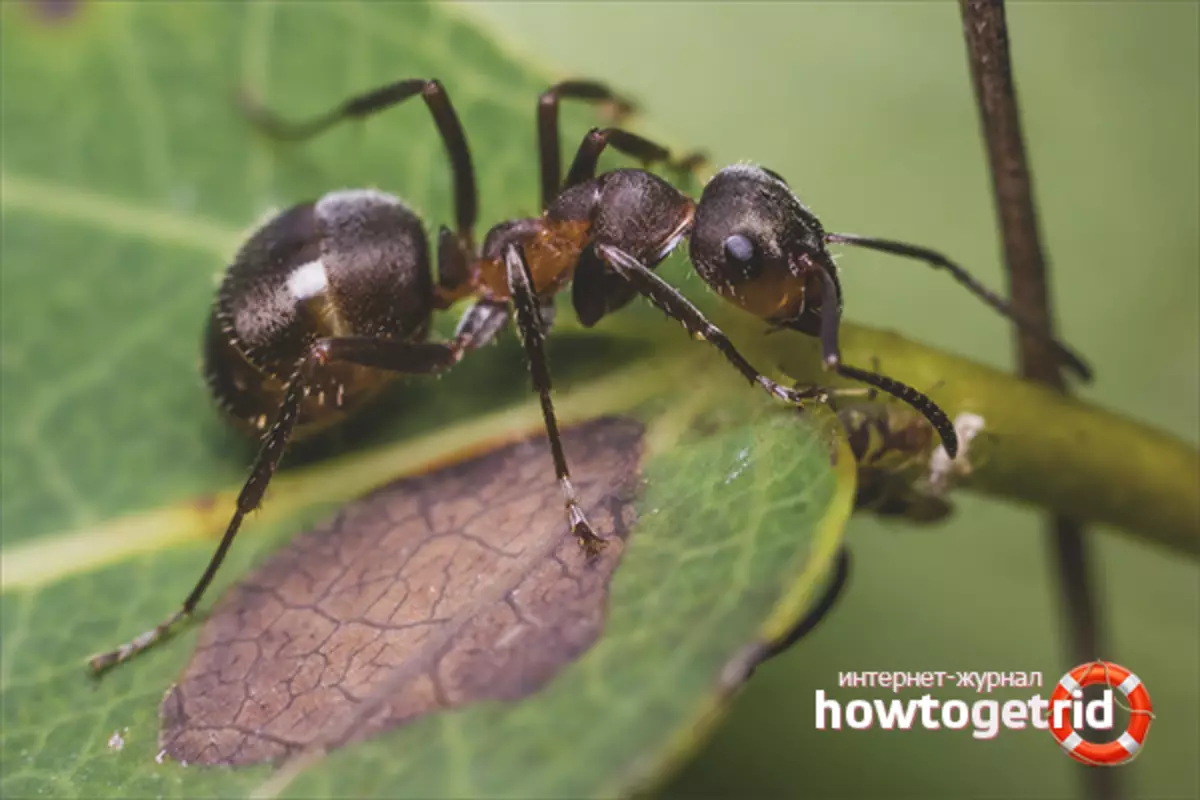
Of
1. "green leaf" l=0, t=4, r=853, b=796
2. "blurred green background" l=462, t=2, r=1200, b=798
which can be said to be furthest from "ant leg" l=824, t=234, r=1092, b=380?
"green leaf" l=0, t=4, r=853, b=796

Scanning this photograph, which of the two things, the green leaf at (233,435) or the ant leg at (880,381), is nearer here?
the green leaf at (233,435)

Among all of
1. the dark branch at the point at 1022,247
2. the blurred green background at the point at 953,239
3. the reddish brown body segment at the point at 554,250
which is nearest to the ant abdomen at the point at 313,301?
the reddish brown body segment at the point at 554,250

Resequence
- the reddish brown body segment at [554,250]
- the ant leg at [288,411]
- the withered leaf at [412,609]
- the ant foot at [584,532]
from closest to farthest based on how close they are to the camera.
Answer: the withered leaf at [412,609]
the ant foot at [584,532]
the ant leg at [288,411]
the reddish brown body segment at [554,250]

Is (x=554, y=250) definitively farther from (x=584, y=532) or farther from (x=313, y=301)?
(x=584, y=532)

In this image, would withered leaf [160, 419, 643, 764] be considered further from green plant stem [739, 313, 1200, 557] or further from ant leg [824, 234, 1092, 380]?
ant leg [824, 234, 1092, 380]

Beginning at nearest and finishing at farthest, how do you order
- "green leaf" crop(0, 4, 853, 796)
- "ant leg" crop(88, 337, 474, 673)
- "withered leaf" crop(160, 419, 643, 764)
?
1. "green leaf" crop(0, 4, 853, 796)
2. "withered leaf" crop(160, 419, 643, 764)
3. "ant leg" crop(88, 337, 474, 673)

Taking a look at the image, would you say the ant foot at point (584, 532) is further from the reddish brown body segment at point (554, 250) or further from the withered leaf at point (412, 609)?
the reddish brown body segment at point (554, 250)

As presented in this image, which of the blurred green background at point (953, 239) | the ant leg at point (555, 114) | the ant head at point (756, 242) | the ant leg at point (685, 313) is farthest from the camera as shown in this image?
the ant leg at point (555, 114)

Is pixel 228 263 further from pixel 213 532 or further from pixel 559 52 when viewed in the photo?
pixel 559 52
